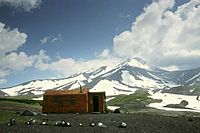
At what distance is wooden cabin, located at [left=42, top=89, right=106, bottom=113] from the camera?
5569 cm

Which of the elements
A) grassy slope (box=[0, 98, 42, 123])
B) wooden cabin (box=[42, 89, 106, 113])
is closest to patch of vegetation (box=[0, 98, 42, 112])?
grassy slope (box=[0, 98, 42, 123])

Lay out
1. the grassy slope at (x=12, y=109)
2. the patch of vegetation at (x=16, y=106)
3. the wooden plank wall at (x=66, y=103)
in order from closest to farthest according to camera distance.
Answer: the grassy slope at (x=12, y=109) < the wooden plank wall at (x=66, y=103) < the patch of vegetation at (x=16, y=106)

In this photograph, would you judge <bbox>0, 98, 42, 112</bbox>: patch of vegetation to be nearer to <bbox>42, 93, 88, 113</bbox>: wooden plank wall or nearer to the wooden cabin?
<bbox>42, 93, 88, 113</bbox>: wooden plank wall

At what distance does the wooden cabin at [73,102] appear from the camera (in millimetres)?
55688

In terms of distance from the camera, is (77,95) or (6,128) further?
(77,95)

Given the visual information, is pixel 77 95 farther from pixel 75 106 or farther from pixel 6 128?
pixel 6 128

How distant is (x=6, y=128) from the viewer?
3284cm

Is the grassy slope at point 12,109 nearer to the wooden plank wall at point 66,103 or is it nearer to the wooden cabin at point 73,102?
the wooden plank wall at point 66,103

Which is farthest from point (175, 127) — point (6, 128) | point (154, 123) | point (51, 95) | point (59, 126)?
point (51, 95)

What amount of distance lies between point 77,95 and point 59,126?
2005 cm

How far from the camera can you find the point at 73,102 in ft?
184

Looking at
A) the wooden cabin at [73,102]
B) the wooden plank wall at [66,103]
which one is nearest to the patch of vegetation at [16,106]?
the wooden plank wall at [66,103]

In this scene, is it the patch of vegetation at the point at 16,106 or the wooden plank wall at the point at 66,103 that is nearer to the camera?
the wooden plank wall at the point at 66,103

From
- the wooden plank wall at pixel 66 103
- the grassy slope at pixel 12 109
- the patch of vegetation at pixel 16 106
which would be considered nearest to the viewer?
the grassy slope at pixel 12 109
